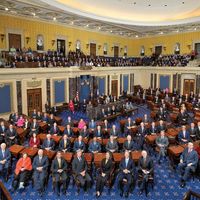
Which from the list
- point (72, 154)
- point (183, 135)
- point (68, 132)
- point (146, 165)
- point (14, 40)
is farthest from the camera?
point (14, 40)

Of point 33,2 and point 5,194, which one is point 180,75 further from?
point 5,194

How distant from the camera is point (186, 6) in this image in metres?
19.2

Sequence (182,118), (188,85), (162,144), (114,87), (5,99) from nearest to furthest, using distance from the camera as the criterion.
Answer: (162,144), (182,118), (5,99), (188,85), (114,87)

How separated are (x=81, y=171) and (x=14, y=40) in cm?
1387

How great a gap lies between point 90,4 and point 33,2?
5402mm

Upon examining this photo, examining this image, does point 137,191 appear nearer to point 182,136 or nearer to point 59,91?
point 182,136

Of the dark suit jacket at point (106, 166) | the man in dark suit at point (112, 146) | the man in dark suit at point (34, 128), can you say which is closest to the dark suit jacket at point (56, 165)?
the dark suit jacket at point (106, 166)

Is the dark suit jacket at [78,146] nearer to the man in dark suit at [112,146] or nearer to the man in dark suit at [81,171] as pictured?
the man in dark suit at [112,146]

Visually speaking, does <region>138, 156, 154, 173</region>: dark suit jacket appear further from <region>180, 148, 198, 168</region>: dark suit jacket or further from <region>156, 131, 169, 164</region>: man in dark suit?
<region>156, 131, 169, 164</region>: man in dark suit

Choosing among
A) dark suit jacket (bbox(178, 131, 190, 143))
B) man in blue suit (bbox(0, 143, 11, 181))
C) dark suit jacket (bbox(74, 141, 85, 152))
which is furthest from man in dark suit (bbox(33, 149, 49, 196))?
dark suit jacket (bbox(178, 131, 190, 143))

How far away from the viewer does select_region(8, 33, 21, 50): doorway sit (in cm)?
1725

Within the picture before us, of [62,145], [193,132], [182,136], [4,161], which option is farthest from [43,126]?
[193,132]

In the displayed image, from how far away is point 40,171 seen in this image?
22.6 feet

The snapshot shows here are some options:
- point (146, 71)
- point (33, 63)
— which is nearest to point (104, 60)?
point (146, 71)
